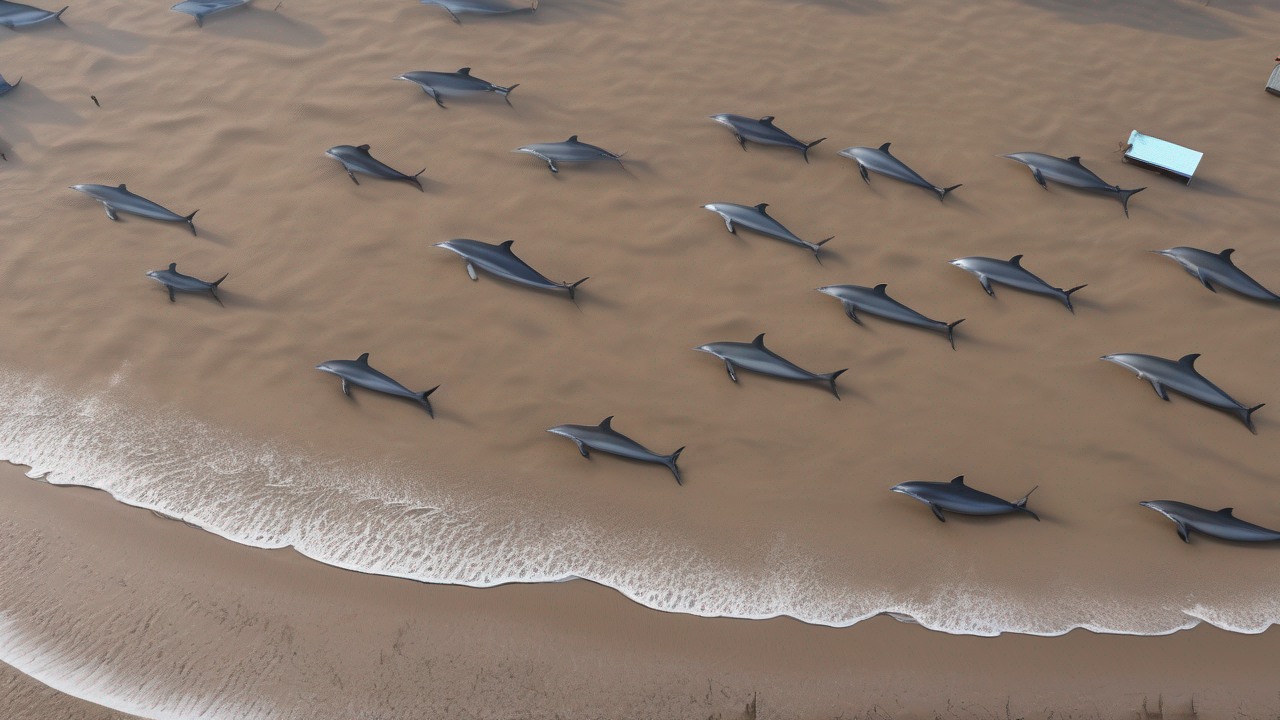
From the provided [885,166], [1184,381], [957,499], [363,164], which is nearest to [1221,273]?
[1184,381]

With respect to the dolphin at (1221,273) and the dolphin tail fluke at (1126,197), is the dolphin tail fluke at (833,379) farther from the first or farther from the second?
the dolphin tail fluke at (1126,197)

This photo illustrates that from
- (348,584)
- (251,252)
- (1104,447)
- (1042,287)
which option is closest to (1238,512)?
(1104,447)

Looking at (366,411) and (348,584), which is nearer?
(348,584)

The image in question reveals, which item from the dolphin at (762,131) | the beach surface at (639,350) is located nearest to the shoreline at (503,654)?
the beach surface at (639,350)

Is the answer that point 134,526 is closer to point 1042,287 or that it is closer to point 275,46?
point 275,46

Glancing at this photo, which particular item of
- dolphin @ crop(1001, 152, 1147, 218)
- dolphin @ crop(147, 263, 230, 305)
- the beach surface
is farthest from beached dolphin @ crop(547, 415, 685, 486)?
dolphin @ crop(1001, 152, 1147, 218)

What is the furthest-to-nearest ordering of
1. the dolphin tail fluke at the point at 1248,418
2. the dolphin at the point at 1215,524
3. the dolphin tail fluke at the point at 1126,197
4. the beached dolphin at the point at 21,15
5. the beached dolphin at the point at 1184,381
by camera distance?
the beached dolphin at the point at 21,15, the dolphin tail fluke at the point at 1126,197, the beached dolphin at the point at 1184,381, the dolphin tail fluke at the point at 1248,418, the dolphin at the point at 1215,524
